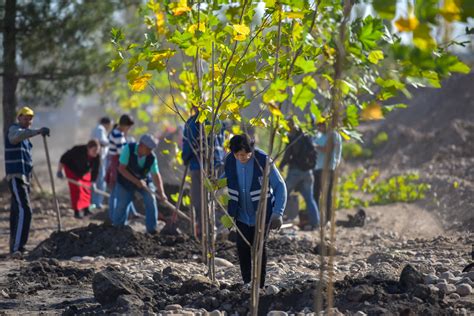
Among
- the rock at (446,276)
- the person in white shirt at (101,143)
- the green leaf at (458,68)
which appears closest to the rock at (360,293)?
the rock at (446,276)

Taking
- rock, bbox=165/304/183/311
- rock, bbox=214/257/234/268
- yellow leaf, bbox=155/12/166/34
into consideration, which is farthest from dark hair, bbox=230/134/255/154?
rock, bbox=214/257/234/268

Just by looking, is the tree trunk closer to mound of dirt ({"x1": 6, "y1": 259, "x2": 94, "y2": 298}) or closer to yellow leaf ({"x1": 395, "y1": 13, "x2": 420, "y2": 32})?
mound of dirt ({"x1": 6, "y1": 259, "x2": 94, "y2": 298})

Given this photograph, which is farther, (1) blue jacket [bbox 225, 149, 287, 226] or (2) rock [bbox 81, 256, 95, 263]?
(2) rock [bbox 81, 256, 95, 263]

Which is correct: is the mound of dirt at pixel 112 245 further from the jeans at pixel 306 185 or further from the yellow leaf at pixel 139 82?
the yellow leaf at pixel 139 82

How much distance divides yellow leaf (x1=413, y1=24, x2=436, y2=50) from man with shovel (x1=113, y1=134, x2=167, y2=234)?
6.38 meters

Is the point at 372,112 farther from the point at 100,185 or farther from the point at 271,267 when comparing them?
the point at 100,185

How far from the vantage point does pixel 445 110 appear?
83.1ft

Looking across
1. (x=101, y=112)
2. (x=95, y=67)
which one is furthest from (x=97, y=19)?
(x=101, y=112)

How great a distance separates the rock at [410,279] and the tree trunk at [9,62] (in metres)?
10.1

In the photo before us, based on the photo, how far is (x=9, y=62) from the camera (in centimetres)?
1530

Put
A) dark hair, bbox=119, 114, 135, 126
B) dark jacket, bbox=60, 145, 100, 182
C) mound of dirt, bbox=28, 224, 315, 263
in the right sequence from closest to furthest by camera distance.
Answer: mound of dirt, bbox=28, 224, 315, 263 < dark hair, bbox=119, 114, 135, 126 < dark jacket, bbox=60, 145, 100, 182

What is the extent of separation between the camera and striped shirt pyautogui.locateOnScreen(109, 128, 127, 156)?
1277 cm

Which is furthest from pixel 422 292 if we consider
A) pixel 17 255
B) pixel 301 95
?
pixel 17 255

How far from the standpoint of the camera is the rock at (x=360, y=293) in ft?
19.7
